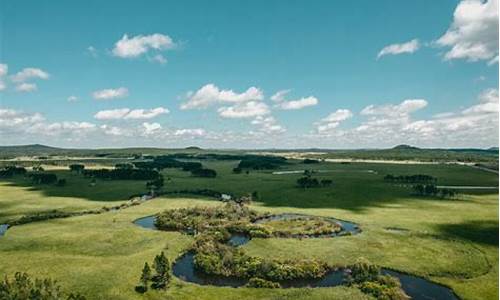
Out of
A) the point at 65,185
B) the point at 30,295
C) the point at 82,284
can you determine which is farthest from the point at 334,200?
the point at 65,185

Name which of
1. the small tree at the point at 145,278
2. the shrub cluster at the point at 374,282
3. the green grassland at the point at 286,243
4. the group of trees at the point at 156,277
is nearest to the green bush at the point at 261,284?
the green grassland at the point at 286,243

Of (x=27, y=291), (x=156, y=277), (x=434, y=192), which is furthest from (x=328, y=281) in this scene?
(x=434, y=192)

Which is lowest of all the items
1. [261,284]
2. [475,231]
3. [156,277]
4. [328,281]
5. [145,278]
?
[328,281]

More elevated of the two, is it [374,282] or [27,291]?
[27,291]

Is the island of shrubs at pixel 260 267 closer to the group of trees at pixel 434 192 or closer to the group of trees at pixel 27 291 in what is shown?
the group of trees at pixel 27 291

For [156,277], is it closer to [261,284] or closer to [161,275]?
[161,275]

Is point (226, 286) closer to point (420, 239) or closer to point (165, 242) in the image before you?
point (165, 242)

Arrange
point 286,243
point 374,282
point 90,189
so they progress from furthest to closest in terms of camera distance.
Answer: point 90,189 < point 286,243 < point 374,282

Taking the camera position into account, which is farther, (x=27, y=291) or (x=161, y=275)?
(x=161, y=275)
